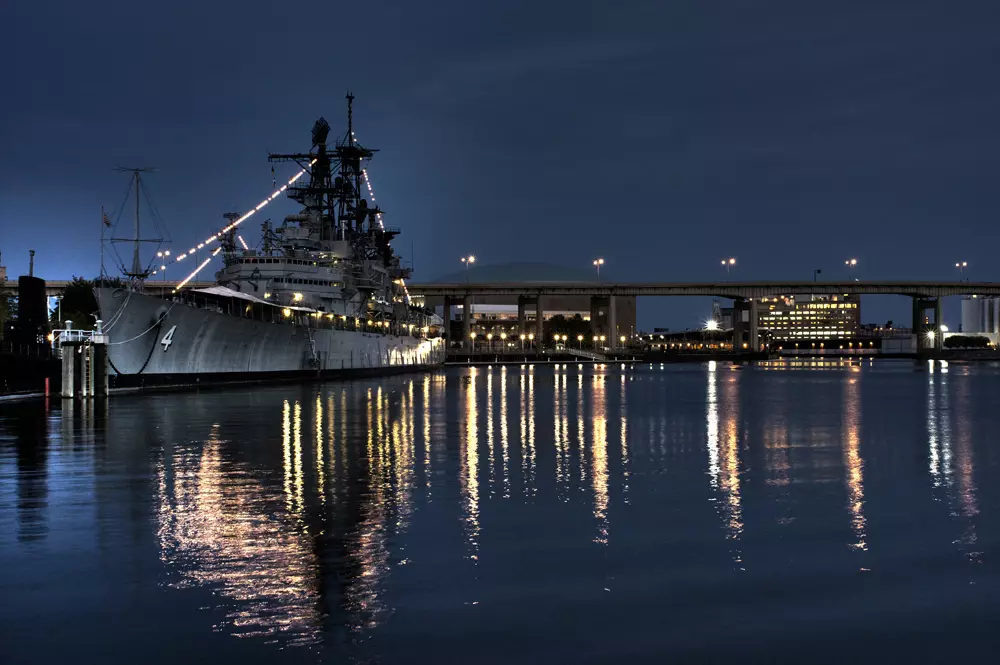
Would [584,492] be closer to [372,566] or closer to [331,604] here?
[372,566]

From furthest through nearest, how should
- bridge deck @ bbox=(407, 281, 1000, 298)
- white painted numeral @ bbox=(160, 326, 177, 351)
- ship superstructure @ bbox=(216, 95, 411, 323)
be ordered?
bridge deck @ bbox=(407, 281, 1000, 298) < ship superstructure @ bbox=(216, 95, 411, 323) < white painted numeral @ bbox=(160, 326, 177, 351)

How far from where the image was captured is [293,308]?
70125 mm

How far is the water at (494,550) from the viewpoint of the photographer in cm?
870

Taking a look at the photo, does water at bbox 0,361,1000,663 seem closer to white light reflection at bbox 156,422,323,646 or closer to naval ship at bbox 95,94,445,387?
white light reflection at bbox 156,422,323,646

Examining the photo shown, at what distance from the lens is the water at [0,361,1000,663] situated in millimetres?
8695

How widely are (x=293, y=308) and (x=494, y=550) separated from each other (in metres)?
60.1

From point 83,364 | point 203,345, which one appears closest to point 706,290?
point 203,345

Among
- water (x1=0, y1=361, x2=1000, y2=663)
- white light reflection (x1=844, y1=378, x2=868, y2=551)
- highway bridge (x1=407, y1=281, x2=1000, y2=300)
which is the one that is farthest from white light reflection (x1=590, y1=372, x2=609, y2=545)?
highway bridge (x1=407, y1=281, x2=1000, y2=300)

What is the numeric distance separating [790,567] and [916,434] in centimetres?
2092

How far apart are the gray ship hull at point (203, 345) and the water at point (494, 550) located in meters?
29.0

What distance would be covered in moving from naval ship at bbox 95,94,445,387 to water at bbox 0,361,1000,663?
30.5 metres

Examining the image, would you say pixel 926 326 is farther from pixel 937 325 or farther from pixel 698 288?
pixel 698 288

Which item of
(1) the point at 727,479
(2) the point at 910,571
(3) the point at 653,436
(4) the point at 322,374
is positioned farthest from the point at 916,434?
(4) the point at 322,374

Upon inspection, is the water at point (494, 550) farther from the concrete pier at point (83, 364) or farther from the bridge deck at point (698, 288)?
the bridge deck at point (698, 288)
